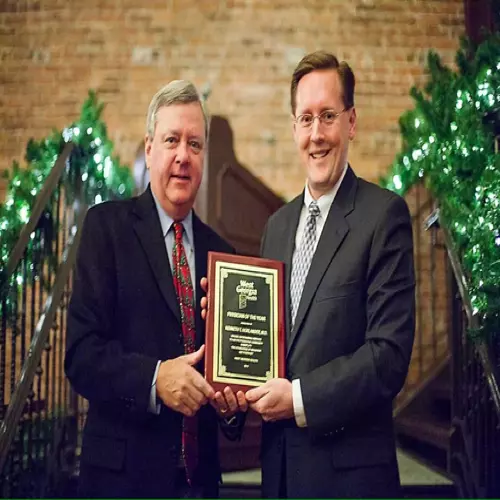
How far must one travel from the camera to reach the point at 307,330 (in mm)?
1849

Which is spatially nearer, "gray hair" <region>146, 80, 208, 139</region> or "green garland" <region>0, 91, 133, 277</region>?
"gray hair" <region>146, 80, 208, 139</region>

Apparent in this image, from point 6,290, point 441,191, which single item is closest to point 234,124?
point 441,191

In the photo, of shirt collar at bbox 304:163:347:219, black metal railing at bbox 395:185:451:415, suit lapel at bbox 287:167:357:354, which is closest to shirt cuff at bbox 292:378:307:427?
suit lapel at bbox 287:167:357:354

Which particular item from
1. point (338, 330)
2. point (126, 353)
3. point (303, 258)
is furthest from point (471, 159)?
point (126, 353)

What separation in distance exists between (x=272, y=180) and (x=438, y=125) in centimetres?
176

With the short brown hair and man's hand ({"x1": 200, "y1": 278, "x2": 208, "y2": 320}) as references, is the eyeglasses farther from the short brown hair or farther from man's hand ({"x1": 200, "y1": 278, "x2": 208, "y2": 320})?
man's hand ({"x1": 200, "y1": 278, "x2": 208, "y2": 320})

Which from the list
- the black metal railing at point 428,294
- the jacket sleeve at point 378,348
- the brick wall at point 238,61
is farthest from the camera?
the black metal railing at point 428,294

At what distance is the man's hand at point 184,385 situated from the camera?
1.79 metres

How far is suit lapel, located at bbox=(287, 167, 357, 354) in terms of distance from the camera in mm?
1859

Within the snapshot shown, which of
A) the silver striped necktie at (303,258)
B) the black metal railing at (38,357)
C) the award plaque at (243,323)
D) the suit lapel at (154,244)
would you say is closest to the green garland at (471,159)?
the silver striped necktie at (303,258)

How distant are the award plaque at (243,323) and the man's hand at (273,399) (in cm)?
3

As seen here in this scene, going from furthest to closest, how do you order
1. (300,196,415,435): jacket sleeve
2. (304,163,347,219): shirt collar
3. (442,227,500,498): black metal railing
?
(442,227,500,498): black metal railing → (304,163,347,219): shirt collar → (300,196,415,435): jacket sleeve

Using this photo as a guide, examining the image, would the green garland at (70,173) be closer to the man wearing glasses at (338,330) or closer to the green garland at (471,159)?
the man wearing glasses at (338,330)

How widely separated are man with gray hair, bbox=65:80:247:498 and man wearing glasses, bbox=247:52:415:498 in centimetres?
17
